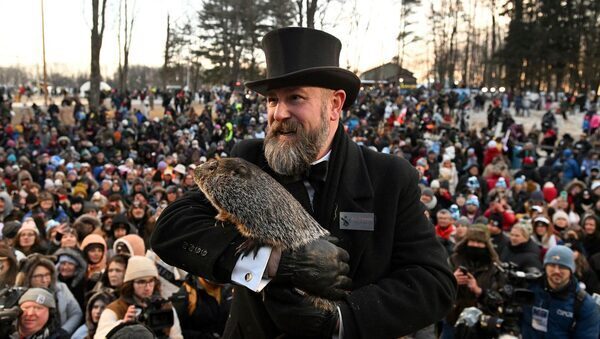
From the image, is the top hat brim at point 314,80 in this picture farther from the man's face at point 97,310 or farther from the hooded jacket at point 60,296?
the hooded jacket at point 60,296

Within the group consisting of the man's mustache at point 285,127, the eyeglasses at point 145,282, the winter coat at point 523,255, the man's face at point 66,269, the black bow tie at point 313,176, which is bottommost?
the man's face at point 66,269

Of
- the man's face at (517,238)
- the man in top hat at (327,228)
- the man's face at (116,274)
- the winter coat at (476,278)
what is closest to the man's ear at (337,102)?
the man in top hat at (327,228)

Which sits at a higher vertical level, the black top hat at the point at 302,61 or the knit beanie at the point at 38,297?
the black top hat at the point at 302,61

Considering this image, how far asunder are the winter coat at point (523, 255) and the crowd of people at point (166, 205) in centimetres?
2

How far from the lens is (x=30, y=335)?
4.27 m

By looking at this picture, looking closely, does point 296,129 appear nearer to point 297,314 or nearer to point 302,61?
point 302,61

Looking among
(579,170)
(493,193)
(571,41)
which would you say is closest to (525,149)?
(579,170)

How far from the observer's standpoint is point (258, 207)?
63.9 inches

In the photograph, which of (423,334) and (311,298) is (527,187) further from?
(311,298)

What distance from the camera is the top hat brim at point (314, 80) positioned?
5.88 feet

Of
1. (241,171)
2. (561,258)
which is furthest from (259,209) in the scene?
(561,258)

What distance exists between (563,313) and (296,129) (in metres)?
3.83

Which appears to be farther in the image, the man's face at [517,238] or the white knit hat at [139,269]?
the man's face at [517,238]

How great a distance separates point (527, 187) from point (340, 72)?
A: 11.7 meters
